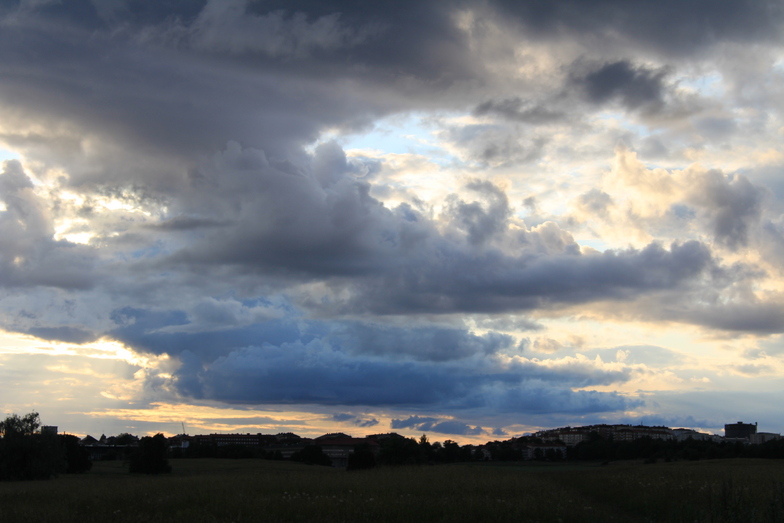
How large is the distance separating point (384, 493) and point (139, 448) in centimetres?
7036

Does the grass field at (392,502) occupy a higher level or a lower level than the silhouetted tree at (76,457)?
higher

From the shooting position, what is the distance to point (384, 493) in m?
26.0

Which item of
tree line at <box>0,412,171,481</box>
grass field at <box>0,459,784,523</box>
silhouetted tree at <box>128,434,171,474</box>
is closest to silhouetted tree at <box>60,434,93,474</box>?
silhouetted tree at <box>128,434,171,474</box>

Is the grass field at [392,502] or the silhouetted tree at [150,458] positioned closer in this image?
the grass field at [392,502]

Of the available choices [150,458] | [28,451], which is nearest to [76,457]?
[150,458]

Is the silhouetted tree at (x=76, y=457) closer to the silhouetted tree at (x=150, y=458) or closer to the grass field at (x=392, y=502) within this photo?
the silhouetted tree at (x=150, y=458)

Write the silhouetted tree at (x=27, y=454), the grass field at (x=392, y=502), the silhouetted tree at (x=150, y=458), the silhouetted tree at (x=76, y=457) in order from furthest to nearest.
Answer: the silhouetted tree at (x=76, y=457) < the silhouetted tree at (x=150, y=458) < the silhouetted tree at (x=27, y=454) < the grass field at (x=392, y=502)

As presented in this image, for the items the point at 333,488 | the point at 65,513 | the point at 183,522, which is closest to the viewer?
the point at 183,522

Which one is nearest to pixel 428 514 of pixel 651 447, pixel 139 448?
pixel 139 448

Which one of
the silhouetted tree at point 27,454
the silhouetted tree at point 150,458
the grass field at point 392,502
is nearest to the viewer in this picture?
the grass field at point 392,502

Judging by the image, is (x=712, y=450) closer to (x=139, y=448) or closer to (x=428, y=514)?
(x=139, y=448)

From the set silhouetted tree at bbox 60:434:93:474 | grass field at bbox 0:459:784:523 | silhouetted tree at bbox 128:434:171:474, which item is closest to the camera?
grass field at bbox 0:459:784:523

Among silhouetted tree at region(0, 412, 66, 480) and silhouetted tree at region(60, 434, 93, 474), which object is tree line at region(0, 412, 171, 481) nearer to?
silhouetted tree at region(0, 412, 66, 480)

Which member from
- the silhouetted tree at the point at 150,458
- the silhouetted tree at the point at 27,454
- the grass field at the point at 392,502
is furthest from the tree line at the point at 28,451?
the grass field at the point at 392,502
